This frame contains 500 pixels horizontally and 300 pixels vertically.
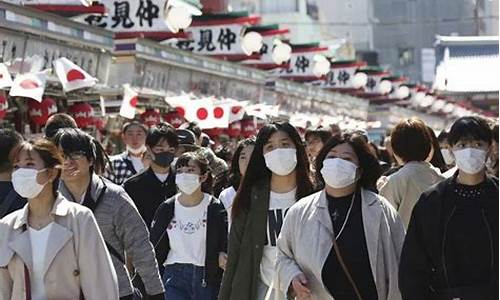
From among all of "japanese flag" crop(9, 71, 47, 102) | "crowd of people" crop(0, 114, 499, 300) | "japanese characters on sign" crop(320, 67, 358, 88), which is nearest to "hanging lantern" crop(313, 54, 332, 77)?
"japanese characters on sign" crop(320, 67, 358, 88)

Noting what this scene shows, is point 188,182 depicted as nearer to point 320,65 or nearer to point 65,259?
point 65,259

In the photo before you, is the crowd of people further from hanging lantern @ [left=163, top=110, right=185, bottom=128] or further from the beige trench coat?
hanging lantern @ [left=163, top=110, right=185, bottom=128]

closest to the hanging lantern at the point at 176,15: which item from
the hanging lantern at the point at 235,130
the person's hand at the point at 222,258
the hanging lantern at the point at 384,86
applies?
the hanging lantern at the point at 235,130

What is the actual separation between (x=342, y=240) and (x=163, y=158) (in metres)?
3.72

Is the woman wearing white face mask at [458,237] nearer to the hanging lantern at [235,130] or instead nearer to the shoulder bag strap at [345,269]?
the shoulder bag strap at [345,269]

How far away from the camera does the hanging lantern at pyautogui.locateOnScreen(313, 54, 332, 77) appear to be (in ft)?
128

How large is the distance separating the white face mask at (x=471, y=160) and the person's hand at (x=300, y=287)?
3.35ft

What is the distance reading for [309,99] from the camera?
42594 millimetres

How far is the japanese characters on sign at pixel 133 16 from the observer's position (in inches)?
797

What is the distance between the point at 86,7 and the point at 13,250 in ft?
36.7

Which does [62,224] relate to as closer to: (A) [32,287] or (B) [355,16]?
(A) [32,287]

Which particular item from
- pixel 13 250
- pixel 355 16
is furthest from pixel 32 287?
pixel 355 16

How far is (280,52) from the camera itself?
32844mm

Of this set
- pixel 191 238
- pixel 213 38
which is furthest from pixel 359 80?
pixel 191 238
